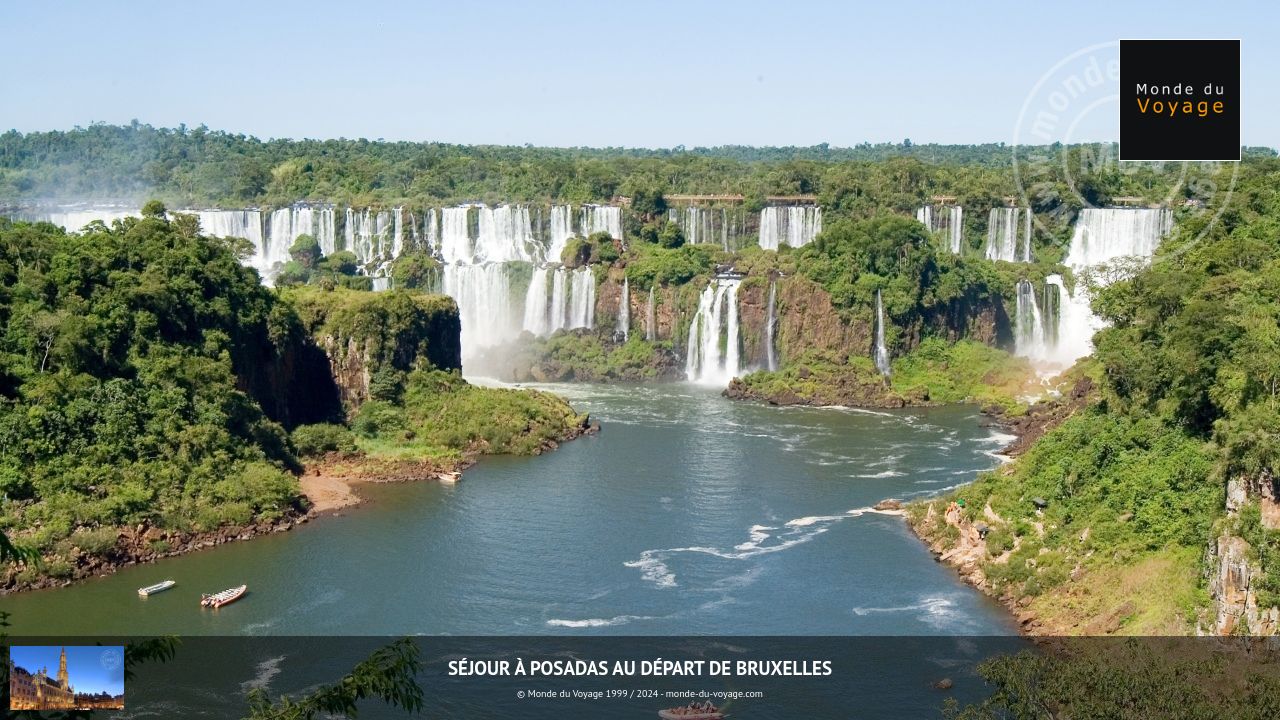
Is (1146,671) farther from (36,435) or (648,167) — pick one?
(648,167)

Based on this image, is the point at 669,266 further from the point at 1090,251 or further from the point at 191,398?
the point at 191,398

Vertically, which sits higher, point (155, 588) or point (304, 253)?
point (304, 253)

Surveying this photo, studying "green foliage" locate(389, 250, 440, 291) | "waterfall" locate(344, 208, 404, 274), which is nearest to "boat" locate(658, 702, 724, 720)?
"green foliage" locate(389, 250, 440, 291)

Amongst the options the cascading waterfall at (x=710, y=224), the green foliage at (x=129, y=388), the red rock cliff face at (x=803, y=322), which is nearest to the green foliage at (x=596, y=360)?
the red rock cliff face at (x=803, y=322)

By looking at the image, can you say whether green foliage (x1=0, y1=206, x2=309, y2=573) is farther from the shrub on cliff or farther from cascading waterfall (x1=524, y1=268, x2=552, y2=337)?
cascading waterfall (x1=524, y1=268, x2=552, y2=337)

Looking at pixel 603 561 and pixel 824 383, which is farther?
pixel 824 383

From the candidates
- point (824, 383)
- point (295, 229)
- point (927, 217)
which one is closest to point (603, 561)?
point (824, 383)

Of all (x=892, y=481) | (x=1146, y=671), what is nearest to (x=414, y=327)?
(x=892, y=481)
